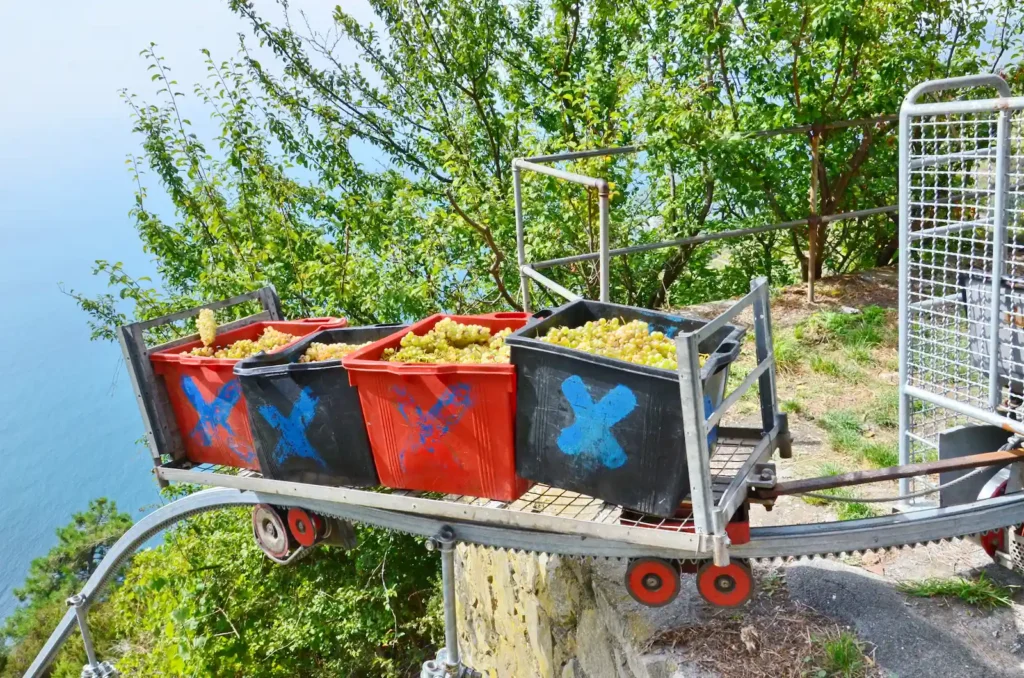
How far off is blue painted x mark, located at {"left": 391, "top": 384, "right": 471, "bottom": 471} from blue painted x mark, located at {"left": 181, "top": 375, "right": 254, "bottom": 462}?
853mm

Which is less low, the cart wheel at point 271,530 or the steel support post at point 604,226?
the steel support post at point 604,226

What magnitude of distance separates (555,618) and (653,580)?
1431mm

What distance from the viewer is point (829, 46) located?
6805mm

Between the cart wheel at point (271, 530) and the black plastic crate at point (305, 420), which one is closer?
the black plastic crate at point (305, 420)

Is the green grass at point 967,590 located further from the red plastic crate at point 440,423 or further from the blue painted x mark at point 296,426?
the blue painted x mark at point 296,426

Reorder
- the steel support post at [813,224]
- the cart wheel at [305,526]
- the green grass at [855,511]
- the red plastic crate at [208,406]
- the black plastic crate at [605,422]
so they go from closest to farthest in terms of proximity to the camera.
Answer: the black plastic crate at [605,422] → the red plastic crate at [208,406] → the cart wheel at [305,526] → the green grass at [855,511] → the steel support post at [813,224]

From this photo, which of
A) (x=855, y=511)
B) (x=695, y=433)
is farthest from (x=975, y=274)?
(x=695, y=433)

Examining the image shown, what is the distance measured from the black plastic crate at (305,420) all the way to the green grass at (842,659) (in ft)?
5.36

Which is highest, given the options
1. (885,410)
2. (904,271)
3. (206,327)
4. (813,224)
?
(206,327)

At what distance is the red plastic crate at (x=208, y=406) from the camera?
3.24 meters

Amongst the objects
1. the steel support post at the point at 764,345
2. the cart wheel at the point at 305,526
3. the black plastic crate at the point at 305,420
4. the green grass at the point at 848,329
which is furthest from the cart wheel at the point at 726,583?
the green grass at the point at 848,329

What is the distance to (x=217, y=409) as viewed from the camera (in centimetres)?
332

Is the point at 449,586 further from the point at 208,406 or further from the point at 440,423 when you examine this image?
the point at 208,406

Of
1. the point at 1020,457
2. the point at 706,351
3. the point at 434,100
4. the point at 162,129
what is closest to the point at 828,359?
the point at 1020,457
